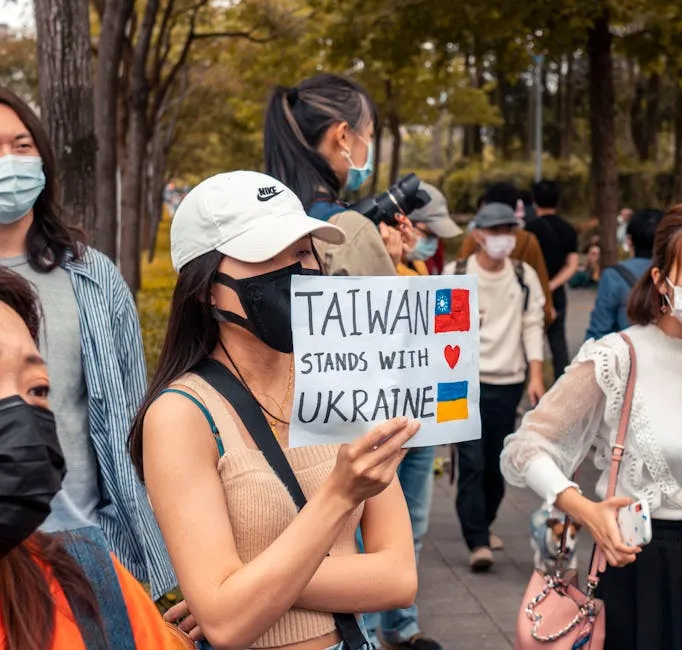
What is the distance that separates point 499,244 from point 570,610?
3.69 meters

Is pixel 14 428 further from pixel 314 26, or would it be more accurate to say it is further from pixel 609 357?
pixel 314 26

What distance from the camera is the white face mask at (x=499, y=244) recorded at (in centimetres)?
675

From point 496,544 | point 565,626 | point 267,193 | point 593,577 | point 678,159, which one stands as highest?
point 267,193

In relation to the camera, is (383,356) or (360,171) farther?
(360,171)

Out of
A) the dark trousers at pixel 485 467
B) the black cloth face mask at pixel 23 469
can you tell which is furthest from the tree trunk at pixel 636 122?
the black cloth face mask at pixel 23 469

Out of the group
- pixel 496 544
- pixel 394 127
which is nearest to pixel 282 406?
pixel 496 544

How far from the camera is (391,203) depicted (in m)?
4.32

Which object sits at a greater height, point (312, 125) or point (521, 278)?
point (312, 125)

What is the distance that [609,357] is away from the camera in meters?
3.38

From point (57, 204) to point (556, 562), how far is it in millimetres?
1863

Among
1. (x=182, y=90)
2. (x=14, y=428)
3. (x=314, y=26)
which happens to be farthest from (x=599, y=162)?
(x=182, y=90)

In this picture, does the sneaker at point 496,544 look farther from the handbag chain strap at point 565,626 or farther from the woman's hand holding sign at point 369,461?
the woman's hand holding sign at point 369,461

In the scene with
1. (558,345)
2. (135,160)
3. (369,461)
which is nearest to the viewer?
(369,461)

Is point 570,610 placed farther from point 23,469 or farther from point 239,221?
point 23,469
